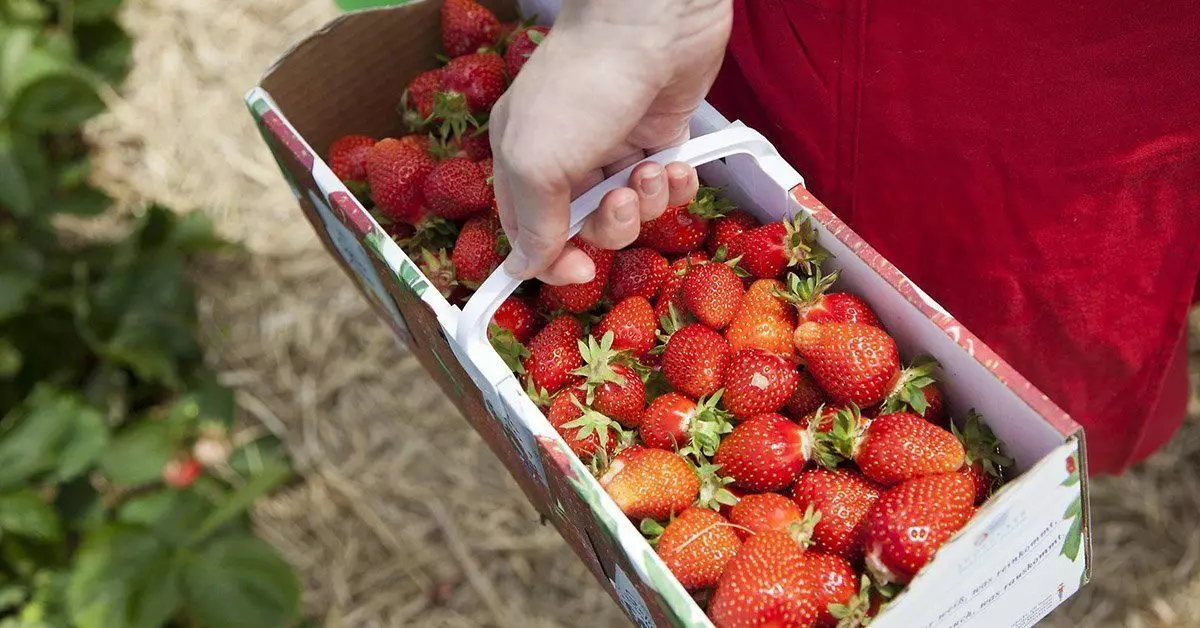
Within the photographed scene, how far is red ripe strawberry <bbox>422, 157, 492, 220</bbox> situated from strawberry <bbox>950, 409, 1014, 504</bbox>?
55 centimetres

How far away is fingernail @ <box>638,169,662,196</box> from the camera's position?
872 mm

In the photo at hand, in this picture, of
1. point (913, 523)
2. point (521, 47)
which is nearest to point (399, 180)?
point (521, 47)

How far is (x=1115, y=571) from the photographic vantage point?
1.64 m

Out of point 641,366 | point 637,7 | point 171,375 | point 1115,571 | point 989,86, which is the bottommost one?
point 1115,571

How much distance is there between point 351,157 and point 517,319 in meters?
0.34

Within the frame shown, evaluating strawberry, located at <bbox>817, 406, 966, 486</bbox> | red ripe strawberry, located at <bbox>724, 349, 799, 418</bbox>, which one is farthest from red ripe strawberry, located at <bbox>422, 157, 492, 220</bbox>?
strawberry, located at <bbox>817, 406, 966, 486</bbox>

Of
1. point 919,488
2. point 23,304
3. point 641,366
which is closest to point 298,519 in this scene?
point 23,304

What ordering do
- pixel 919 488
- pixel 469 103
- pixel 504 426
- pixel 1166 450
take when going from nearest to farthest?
pixel 919 488 → pixel 504 426 → pixel 469 103 → pixel 1166 450

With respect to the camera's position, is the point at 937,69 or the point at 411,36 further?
the point at 411,36

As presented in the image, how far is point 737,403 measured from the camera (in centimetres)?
95

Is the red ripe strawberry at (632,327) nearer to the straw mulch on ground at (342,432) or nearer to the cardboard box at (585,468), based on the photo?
the cardboard box at (585,468)

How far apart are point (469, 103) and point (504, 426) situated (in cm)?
43

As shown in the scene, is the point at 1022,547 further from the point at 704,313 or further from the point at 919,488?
the point at 704,313

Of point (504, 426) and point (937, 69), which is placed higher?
point (937, 69)
